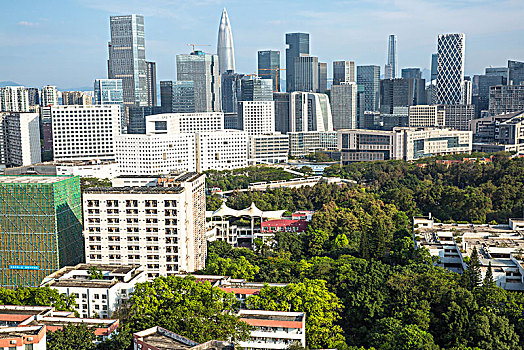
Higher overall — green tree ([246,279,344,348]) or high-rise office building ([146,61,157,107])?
high-rise office building ([146,61,157,107])

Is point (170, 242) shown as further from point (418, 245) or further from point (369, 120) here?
point (369, 120)

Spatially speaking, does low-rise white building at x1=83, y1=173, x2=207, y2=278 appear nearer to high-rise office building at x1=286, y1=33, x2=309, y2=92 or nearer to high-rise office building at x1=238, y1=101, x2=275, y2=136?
high-rise office building at x1=238, y1=101, x2=275, y2=136

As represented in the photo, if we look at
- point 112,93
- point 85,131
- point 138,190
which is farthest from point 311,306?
point 112,93

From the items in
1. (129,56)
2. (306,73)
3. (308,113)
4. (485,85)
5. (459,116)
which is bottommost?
(459,116)

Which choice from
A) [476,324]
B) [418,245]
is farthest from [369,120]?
[476,324]

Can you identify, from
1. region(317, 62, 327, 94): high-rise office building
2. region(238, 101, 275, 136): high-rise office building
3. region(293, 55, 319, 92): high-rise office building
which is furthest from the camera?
region(317, 62, 327, 94): high-rise office building

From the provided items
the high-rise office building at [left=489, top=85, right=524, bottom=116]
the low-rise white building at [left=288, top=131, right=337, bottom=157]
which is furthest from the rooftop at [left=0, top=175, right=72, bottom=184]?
the high-rise office building at [left=489, top=85, right=524, bottom=116]

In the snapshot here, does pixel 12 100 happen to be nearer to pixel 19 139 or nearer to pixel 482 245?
pixel 19 139
